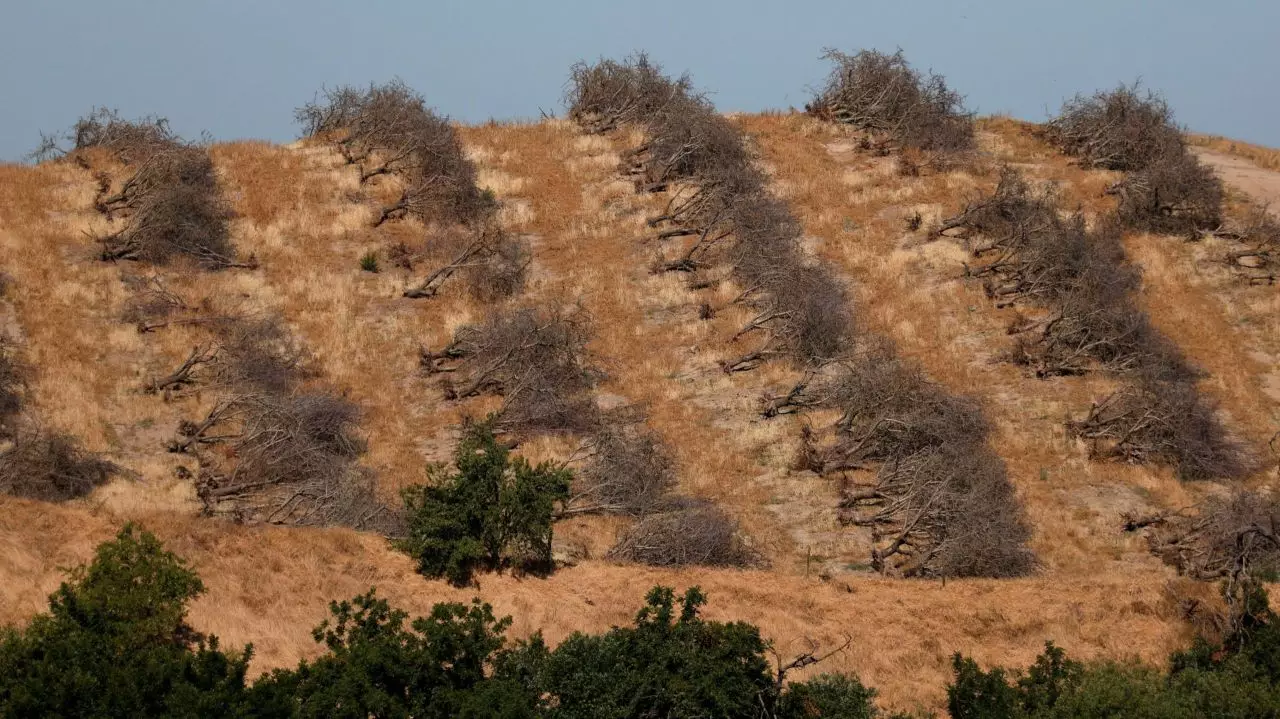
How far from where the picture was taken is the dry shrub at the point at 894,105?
153 ft

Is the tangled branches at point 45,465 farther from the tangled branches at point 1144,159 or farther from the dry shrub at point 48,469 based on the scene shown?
the tangled branches at point 1144,159

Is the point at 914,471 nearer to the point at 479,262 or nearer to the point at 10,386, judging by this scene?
the point at 479,262

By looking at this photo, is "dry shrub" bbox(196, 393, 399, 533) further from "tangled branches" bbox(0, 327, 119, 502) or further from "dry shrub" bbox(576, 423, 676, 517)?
"dry shrub" bbox(576, 423, 676, 517)

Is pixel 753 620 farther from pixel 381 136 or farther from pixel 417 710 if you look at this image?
pixel 381 136

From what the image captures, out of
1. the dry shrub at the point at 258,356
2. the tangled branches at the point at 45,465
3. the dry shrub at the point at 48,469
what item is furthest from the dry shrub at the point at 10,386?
the dry shrub at the point at 258,356

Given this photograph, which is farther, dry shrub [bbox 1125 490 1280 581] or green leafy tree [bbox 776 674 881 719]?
dry shrub [bbox 1125 490 1280 581]

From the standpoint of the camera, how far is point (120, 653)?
14961 millimetres

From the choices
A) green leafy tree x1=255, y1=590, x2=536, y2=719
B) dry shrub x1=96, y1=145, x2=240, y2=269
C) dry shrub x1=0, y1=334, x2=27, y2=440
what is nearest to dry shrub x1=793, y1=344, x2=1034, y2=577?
green leafy tree x1=255, y1=590, x2=536, y2=719

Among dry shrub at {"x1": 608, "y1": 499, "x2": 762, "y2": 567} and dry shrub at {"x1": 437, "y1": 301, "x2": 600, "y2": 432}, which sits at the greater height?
dry shrub at {"x1": 437, "y1": 301, "x2": 600, "y2": 432}

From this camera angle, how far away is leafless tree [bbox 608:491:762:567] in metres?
23.4

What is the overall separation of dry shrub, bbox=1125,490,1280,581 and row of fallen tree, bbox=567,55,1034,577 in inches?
101

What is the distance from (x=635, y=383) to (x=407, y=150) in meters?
15.3

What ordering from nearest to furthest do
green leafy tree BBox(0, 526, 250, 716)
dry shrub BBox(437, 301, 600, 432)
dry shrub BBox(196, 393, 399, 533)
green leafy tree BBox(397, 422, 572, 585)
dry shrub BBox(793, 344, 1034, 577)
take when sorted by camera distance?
green leafy tree BBox(0, 526, 250, 716), green leafy tree BBox(397, 422, 572, 585), dry shrub BBox(793, 344, 1034, 577), dry shrub BBox(196, 393, 399, 533), dry shrub BBox(437, 301, 600, 432)

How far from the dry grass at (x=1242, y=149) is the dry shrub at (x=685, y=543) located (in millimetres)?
31266
